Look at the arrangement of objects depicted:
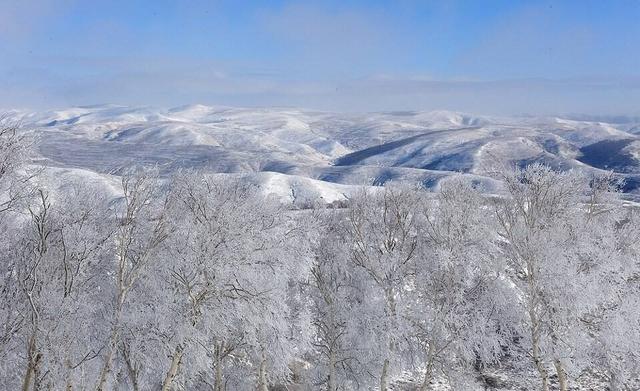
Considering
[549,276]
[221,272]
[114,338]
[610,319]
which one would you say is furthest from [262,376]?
[610,319]

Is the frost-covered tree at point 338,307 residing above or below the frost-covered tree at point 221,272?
below

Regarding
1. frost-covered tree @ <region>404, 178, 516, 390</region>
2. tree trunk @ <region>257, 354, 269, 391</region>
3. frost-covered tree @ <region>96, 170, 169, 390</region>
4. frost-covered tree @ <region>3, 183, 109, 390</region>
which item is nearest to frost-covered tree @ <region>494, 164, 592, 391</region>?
frost-covered tree @ <region>404, 178, 516, 390</region>

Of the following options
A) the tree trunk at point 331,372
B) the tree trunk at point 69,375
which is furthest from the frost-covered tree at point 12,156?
the tree trunk at point 331,372

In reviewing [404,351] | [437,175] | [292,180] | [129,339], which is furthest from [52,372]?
[437,175]

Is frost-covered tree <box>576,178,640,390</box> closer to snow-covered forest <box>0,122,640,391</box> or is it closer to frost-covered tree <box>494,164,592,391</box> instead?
snow-covered forest <box>0,122,640,391</box>

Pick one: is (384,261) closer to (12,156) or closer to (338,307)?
(338,307)

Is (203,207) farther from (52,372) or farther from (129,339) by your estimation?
(52,372)

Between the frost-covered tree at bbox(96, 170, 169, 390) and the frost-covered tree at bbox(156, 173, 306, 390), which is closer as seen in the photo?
the frost-covered tree at bbox(96, 170, 169, 390)

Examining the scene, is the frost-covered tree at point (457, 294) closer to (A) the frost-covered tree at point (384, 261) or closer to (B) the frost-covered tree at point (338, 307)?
(A) the frost-covered tree at point (384, 261)

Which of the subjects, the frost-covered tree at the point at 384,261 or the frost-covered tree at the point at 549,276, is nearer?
the frost-covered tree at the point at 549,276
